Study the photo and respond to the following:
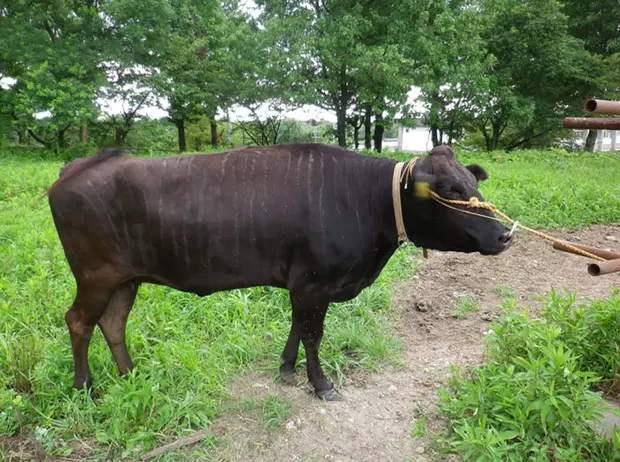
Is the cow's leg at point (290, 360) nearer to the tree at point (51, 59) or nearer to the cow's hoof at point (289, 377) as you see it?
the cow's hoof at point (289, 377)

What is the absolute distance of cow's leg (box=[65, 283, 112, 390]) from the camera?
9.29 feet

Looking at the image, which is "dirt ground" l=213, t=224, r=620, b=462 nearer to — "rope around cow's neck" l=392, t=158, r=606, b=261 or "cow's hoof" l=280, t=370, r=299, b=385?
"cow's hoof" l=280, t=370, r=299, b=385

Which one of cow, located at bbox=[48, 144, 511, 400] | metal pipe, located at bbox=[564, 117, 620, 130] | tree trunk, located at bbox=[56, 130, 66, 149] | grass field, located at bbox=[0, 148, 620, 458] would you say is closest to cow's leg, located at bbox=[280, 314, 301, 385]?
grass field, located at bbox=[0, 148, 620, 458]

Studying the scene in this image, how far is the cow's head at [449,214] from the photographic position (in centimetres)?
271

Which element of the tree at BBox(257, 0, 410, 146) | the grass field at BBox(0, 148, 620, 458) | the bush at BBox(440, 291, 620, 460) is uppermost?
the tree at BBox(257, 0, 410, 146)

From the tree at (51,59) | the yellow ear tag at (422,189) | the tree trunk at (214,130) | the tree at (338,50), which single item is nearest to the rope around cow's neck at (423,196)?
the yellow ear tag at (422,189)

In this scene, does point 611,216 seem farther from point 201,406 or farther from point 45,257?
point 45,257

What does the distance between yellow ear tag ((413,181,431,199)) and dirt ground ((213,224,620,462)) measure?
140cm

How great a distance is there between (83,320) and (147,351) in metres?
0.64

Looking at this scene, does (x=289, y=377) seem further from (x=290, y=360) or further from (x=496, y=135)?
(x=496, y=135)

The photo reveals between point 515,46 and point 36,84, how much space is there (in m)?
20.2

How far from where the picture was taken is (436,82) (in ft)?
50.0

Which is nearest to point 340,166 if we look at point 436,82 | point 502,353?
point 502,353

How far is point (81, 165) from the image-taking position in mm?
2844
